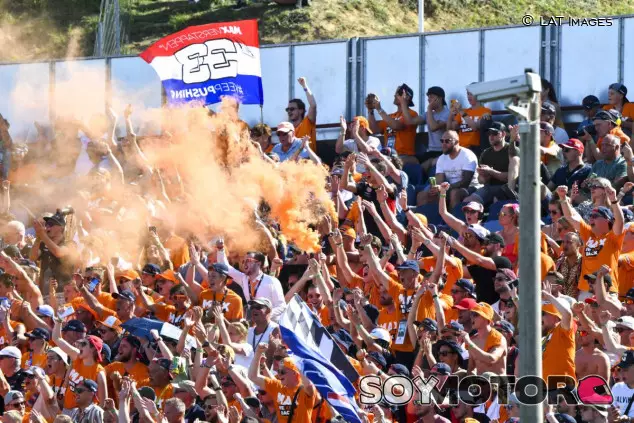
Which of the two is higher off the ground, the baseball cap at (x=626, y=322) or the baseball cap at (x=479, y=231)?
the baseball cap at (x=479, y=231)

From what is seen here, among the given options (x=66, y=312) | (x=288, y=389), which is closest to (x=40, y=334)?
(x=66, y=312)

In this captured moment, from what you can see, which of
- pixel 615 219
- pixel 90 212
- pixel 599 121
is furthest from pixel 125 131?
pixel 615 219

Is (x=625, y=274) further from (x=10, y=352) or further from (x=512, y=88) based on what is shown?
(x=10, y=352)

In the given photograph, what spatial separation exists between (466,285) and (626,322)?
189cm

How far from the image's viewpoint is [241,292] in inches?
679

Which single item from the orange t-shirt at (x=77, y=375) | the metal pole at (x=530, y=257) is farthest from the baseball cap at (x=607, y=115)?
the metal pole at (x=530, y=257)

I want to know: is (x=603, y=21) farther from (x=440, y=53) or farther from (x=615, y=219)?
(x=615, y=219)

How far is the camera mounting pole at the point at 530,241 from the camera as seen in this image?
996 centimetres

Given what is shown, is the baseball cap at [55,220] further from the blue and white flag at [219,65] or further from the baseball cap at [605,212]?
the baseball cap at [605,212]

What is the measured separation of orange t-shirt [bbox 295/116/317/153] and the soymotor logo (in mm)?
8297

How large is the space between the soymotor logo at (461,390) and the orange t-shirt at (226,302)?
9.34ft

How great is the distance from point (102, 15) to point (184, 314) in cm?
1696

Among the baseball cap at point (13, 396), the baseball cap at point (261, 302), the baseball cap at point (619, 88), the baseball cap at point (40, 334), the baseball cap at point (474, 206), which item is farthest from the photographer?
the baseball cap at point (619, 88)

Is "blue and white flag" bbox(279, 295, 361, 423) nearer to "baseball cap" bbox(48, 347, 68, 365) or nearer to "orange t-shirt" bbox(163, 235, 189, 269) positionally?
"baseball cap" bbox(48, 347, 68, 365)
